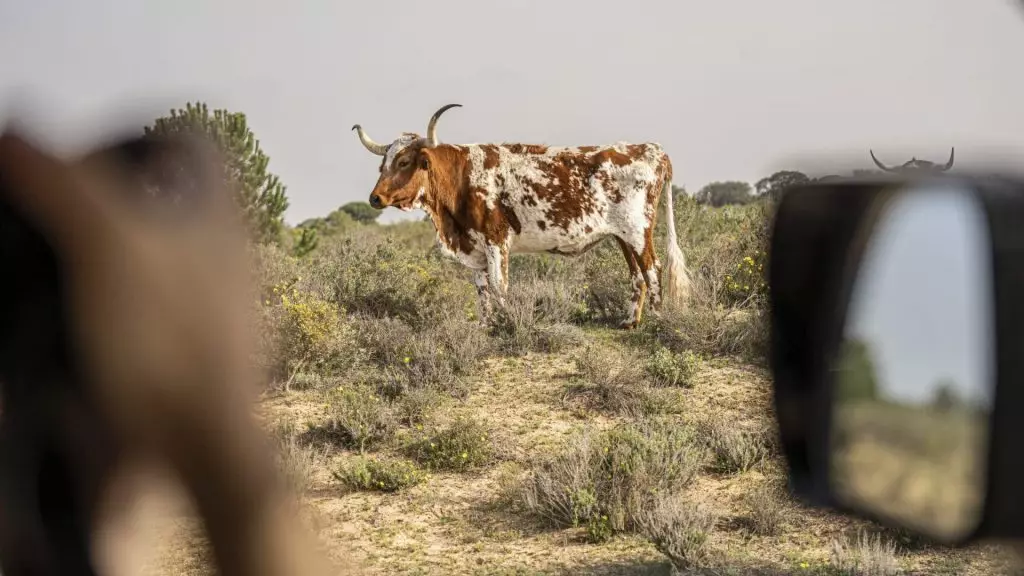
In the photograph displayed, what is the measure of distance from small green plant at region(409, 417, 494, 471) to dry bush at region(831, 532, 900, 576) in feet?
9.39

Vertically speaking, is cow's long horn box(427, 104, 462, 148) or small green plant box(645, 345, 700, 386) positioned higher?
cow's long horn box(427, 104, 462, 148)

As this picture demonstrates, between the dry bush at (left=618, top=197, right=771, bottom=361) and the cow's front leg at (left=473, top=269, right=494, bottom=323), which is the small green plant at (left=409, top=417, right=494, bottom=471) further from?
the cow's front leg at (left=473, top=269, right=494, bottom=323)

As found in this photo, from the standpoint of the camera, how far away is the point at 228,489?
44.8 inches

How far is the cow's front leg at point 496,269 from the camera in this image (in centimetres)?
1148

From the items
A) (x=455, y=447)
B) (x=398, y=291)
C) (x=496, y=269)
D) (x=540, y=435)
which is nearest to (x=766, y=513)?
(x=540, y=435)

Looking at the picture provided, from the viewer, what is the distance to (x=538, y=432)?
806 cm

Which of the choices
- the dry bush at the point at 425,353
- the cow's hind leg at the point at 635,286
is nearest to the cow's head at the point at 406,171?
the dry bush at the point at 425,353

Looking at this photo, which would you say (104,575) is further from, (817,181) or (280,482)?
(817,181)

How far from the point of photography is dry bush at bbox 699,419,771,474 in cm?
723

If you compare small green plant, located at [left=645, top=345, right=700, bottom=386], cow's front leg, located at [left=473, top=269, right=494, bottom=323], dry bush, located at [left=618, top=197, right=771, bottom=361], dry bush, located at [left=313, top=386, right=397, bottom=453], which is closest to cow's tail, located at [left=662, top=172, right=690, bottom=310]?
dry bush, located at [left=618, top=197, right=771, bottom=361]

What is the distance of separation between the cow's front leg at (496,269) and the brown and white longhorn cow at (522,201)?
0.04 ft

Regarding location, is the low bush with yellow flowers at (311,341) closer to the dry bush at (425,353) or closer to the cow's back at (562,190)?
the dry bush at (425,353)

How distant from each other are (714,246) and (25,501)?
41.5ft

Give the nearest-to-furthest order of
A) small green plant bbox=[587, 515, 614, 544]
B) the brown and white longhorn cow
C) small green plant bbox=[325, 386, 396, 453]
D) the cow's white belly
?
small green plant bbox=[587, 515, 614, 544] → small green plant bbox=[325, 386, 396, 453] → the brown and white longhorn cow → the cow's white belly
